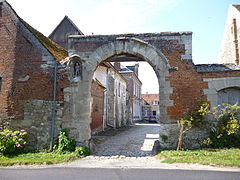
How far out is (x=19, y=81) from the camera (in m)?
7.97

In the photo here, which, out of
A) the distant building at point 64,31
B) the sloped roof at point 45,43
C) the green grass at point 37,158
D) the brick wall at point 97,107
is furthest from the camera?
the distant building at point 64,31

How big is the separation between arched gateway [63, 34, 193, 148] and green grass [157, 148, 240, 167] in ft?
4.24

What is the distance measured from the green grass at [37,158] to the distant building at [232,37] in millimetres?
12588

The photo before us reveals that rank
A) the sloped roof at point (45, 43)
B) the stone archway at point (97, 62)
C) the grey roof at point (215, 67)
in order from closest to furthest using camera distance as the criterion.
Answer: the grey roof at point (215, 67)
the stone archway at point (97, 62)
the sloped roof at point (45, 43)

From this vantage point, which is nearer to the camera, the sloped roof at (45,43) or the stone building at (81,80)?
the stone building at (81,80)

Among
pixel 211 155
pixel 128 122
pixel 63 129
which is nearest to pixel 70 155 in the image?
pixel 63 129

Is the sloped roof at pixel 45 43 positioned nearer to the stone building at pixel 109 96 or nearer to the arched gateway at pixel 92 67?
the arched gateway at pixel 92 67

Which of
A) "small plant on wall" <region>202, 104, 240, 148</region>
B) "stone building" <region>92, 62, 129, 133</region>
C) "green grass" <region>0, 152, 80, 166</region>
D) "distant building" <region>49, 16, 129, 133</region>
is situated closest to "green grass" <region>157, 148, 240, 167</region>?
"small plant on wall" <region>202, 104, 240, 148</region>

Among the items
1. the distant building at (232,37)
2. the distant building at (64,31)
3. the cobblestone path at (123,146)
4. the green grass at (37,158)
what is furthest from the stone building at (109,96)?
the distant building at (232,37)

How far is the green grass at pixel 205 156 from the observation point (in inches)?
218

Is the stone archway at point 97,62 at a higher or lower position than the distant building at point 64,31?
lower

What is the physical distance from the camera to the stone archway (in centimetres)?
752

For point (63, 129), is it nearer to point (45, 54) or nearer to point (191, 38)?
point (45, 54)

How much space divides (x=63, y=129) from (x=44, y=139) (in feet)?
2.91
